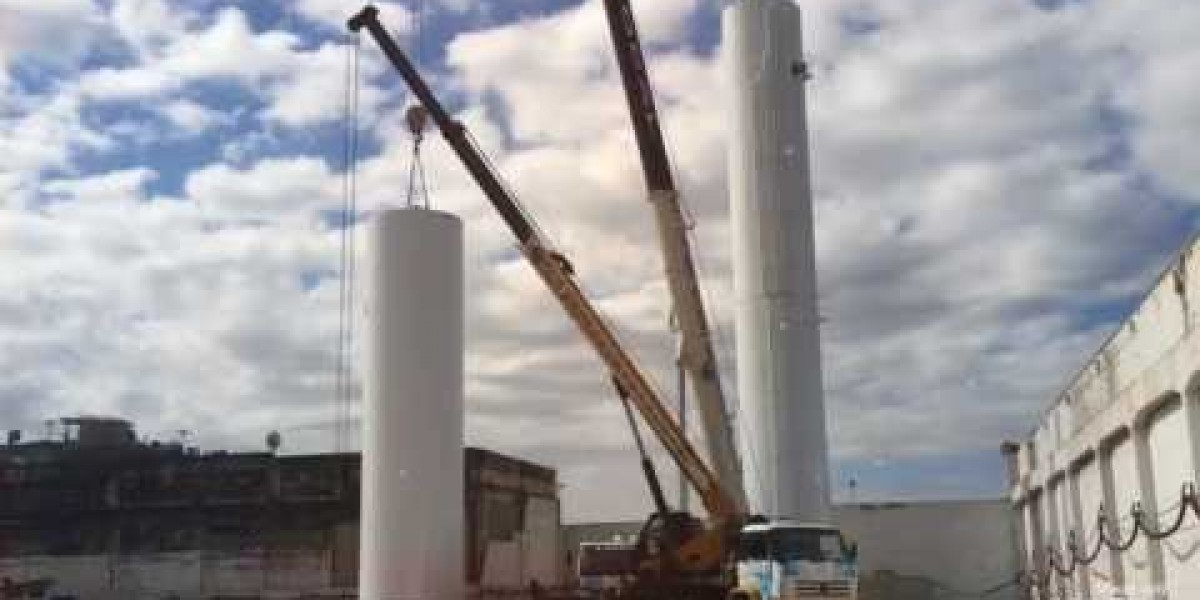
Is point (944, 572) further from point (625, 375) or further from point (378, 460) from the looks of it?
point (378, 460)

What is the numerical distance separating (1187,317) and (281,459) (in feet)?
142

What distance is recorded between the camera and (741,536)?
29.1 metres

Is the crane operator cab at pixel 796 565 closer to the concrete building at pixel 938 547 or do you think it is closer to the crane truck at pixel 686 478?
the crane truck at pixel 686 478

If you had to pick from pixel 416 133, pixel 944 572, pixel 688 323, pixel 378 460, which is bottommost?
pixel 944 572

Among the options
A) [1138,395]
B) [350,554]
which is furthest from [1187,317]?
[350,554]

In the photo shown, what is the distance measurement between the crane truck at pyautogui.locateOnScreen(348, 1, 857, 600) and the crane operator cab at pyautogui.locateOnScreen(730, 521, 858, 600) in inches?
0.8

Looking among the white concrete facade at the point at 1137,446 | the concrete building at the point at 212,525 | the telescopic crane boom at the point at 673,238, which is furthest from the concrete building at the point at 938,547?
the telescopic crane boom at the point at 673,238

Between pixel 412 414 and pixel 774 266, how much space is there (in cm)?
1078

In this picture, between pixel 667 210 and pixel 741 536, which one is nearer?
pixel 741 536

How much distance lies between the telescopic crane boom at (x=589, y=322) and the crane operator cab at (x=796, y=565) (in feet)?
12.7

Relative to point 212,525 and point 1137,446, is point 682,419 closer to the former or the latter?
point 1137,446

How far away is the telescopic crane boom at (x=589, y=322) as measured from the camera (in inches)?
1359

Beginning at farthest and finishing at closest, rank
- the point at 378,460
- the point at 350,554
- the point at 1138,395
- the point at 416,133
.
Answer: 1. the point at 350,554
2. the point at 416,133
3. the point at 378,460
4. the point at 1138,395

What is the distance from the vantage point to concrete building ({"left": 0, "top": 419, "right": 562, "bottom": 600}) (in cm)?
5662
